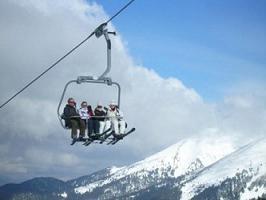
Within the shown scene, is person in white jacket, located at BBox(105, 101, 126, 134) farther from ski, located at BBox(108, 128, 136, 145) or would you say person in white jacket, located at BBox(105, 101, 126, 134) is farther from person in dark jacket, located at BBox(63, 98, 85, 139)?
person in dark jacket, located at BBox(63, 98, 85, 139)

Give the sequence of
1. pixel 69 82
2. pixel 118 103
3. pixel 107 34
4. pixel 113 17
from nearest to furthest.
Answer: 1. pixel 113 17
2. pixel 107 34
3. pixel 69 82
4. pixel 118 103

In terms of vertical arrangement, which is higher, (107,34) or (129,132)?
(107,34)

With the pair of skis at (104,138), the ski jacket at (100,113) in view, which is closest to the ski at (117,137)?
the pair of skis at (104,138)

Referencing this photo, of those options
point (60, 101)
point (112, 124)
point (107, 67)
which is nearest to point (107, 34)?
point (107, 67)

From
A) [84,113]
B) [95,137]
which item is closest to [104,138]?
[95,137]

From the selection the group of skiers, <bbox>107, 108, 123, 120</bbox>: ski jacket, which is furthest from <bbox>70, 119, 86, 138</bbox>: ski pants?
<bbox>107, 108, 123, 120</bbox>: ski jacket

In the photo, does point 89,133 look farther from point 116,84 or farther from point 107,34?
point 107,34

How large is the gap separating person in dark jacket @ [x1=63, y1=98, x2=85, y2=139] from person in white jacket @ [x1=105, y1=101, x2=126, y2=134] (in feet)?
4.35

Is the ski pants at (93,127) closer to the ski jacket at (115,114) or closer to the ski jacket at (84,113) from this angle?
the ski jacket at (84,113)

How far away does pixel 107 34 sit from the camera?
21.5 meters

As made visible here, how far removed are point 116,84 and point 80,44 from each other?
17.5 ft

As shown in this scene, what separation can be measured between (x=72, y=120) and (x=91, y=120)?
39.7 inches

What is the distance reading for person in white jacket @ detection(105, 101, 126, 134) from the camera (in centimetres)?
2680

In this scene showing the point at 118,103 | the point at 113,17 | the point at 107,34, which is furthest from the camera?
the point at 118,103
